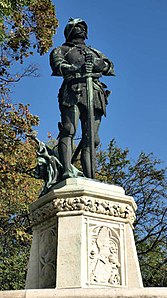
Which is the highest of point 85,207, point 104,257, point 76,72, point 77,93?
point 76,72

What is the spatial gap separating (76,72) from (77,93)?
1.17ft

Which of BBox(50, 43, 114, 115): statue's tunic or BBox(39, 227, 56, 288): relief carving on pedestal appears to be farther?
BBox(50, 43, 114, 115): statue's tunic

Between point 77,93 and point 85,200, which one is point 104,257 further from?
point 77,93

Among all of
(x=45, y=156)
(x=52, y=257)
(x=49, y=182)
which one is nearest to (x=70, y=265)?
(x=52, y=257)

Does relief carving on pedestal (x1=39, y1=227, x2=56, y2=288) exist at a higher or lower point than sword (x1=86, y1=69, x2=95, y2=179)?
lower

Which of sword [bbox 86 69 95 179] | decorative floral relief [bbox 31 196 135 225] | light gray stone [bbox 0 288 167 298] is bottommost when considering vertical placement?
light gray stone [bbox 0 288 167 298]

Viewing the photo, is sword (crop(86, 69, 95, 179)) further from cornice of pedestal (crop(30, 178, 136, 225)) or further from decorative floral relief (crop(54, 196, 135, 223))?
decorative floral relief (crop(54, 196, 135, 223))

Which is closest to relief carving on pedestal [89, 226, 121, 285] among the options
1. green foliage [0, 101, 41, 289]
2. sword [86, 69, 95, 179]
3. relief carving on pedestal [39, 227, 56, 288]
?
relief carving on pedestal [39, 227, 56, 288]

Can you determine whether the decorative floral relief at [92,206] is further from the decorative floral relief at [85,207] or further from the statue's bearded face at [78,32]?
the statue's bearded face at [78,32]

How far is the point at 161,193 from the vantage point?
23375mm

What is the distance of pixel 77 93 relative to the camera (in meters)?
7.00

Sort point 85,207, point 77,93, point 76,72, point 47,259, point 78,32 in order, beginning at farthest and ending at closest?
point 78,32
point 76,72
point 77,93
point 47,259
point 85,207

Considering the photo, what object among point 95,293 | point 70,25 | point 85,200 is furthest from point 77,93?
point 95,293

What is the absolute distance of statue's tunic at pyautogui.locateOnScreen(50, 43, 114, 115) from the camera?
23.1 feet
